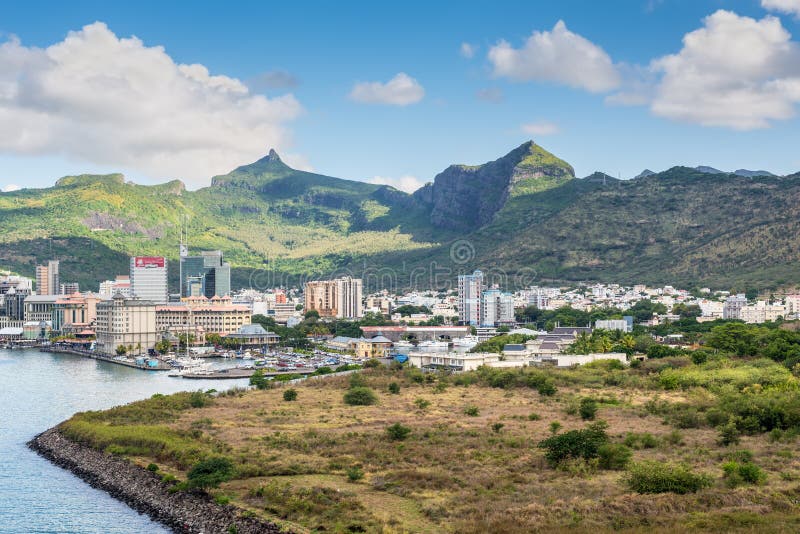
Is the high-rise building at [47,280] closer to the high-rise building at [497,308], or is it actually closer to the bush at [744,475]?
the high-rise building at [497,308]

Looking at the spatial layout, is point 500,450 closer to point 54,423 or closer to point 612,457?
point 612,457

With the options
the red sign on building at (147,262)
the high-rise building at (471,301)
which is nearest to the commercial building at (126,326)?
the red sign on building at (147,262)

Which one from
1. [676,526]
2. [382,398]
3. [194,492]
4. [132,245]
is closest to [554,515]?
[676,526]

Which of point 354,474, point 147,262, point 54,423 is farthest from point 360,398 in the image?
point 147,262

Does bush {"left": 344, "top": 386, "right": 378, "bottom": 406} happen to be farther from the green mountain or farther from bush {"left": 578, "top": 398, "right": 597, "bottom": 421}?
the green mountain

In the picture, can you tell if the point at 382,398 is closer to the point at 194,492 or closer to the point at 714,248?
the point at 194,492
